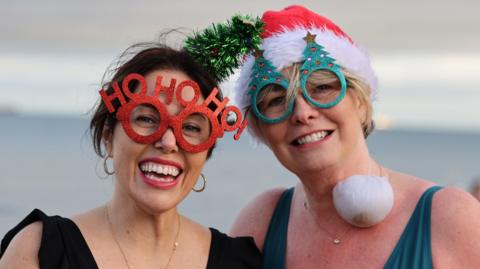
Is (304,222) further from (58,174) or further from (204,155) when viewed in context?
(58,174)

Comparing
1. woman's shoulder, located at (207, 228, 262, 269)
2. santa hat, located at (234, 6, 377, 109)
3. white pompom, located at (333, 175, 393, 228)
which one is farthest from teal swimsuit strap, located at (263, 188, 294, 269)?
santa hat, located at (234, 6, 377, 109)

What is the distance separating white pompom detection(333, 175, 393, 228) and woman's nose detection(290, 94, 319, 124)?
0.35 meters

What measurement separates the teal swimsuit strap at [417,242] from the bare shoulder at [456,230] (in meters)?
0.03

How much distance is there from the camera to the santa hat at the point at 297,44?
170 inches

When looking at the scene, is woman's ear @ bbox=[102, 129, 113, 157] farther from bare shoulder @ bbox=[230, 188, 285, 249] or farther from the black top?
bare shoulder @ bbox=[230, 188, 285, 249]

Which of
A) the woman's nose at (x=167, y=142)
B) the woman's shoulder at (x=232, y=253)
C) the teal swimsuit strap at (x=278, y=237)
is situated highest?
the woman's nose at (x=167, y=142)

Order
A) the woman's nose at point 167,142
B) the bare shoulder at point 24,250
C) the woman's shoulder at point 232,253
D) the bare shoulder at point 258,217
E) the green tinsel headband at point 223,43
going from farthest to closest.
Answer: the bare shoulder at point 258,217
the green tinsel headband at point 223,43
the woman's shoulder at point 232,253
the woman's nose at point 167,142
the bare shoulder at point 24,250

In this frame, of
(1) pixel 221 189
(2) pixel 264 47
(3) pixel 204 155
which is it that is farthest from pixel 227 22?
(1) pixel 221 189

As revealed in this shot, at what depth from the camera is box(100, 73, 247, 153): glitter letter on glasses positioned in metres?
3.86

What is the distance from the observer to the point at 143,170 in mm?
3898

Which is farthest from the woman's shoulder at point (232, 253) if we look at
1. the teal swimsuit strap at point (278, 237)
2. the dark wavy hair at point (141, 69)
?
the dark wavy hair at point (141, 69)

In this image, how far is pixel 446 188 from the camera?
418 cm

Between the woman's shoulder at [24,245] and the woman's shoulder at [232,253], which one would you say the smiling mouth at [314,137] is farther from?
the woman's shoulder at [24,245]

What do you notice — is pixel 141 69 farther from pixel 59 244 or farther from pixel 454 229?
pixel 454 229
